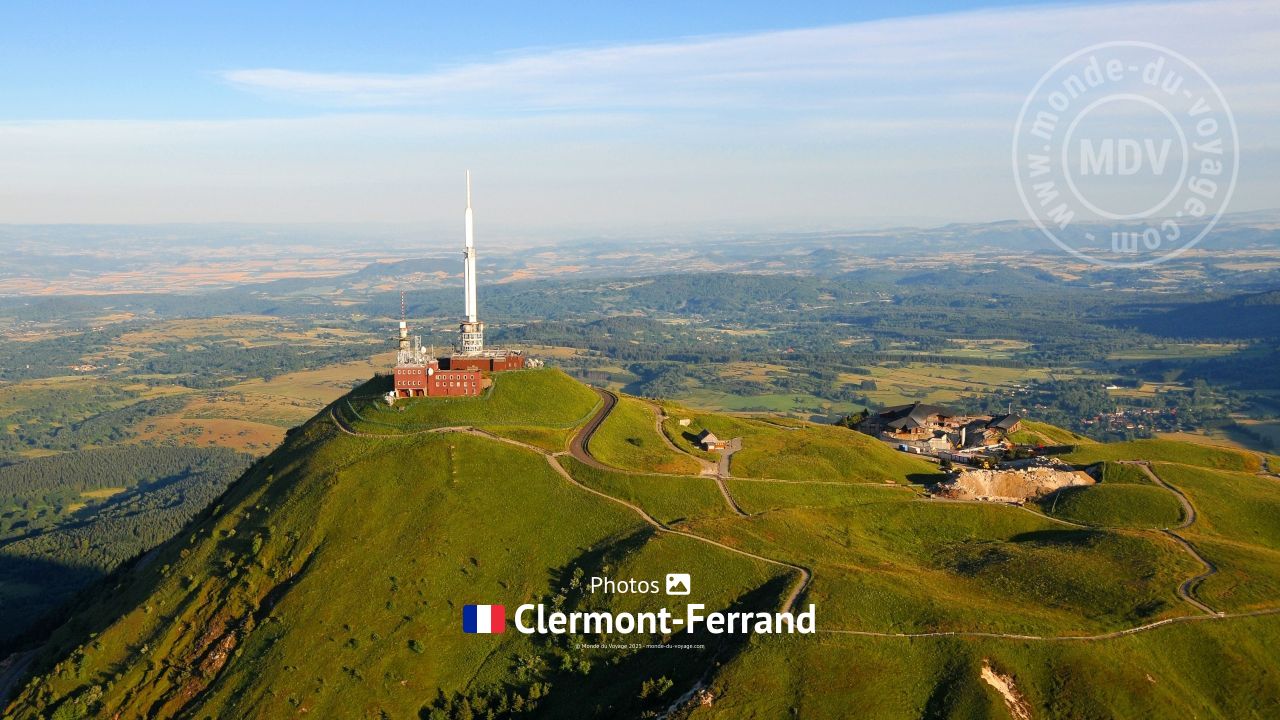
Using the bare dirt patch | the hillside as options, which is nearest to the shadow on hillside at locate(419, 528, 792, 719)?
the hillside

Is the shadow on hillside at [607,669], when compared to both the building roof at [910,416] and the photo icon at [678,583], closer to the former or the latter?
the photo icon at [678,583]

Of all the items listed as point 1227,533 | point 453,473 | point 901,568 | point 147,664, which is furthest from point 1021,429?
point 147,664

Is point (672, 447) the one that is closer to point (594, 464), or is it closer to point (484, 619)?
point (594, 464)

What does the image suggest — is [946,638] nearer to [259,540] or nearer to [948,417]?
[259,540]

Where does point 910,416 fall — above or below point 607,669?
above

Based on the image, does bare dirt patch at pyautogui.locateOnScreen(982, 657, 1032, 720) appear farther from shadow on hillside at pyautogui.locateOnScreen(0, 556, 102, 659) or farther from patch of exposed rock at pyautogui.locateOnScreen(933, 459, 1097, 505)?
shadow on hillside at pyautogui.locateOnScreen(0, 556, 102, 659)

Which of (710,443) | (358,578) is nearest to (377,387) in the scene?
(358,578)
